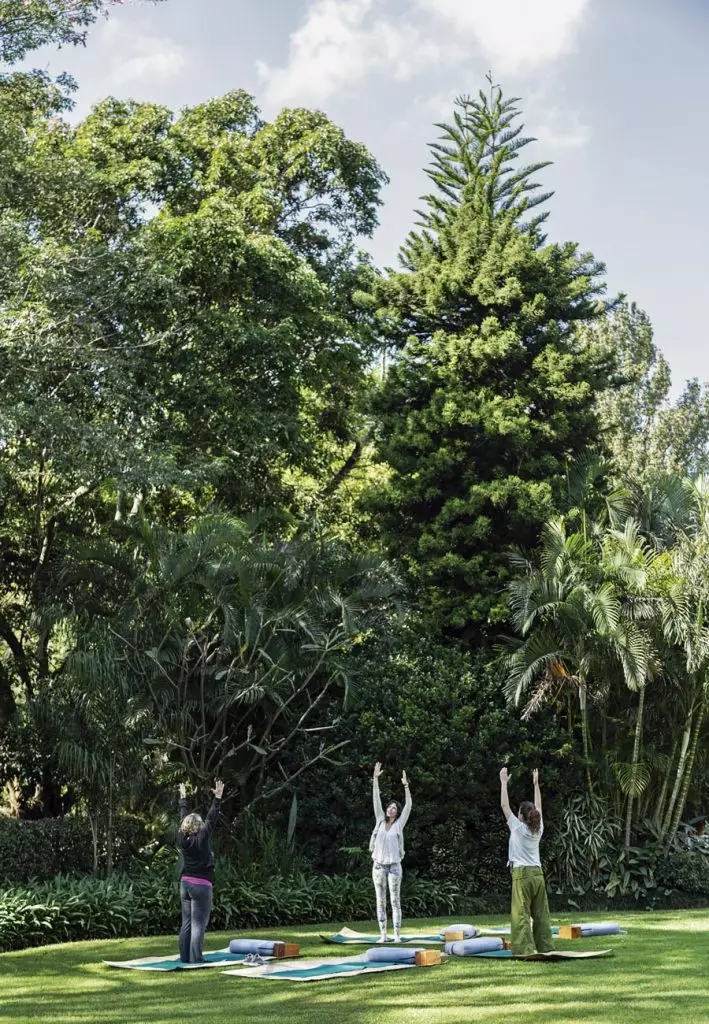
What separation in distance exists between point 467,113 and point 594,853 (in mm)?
14167

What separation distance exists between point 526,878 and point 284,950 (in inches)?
100

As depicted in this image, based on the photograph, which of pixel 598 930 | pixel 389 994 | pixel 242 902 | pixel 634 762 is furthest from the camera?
pixel 634 762

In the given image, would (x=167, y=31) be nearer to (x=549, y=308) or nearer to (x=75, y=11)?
(x=75, y=11)

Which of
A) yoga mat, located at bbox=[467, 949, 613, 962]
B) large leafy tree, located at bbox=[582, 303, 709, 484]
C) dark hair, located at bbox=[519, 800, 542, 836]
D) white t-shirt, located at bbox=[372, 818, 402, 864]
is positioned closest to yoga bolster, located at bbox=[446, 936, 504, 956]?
yoga mat, located at bbox=[467, 949, 613, 962]

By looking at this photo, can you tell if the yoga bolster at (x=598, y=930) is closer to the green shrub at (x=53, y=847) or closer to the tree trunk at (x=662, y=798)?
the tree trunk at (x=662, y=798)

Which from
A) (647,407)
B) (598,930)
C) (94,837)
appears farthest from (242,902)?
(647,407)

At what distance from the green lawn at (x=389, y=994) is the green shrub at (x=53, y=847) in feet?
11.9

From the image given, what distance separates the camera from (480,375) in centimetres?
2208

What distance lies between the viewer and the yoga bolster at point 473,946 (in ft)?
37.3

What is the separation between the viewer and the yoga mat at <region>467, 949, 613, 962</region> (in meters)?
10.8

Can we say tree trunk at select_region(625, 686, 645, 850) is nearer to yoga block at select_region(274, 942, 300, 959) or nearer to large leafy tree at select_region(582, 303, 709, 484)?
yoga block at select_region(274, 942, 300, 959)

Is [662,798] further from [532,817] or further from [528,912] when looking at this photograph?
[532,817]

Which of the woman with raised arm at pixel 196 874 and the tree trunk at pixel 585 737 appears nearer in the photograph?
the woman with raised arm at pixel 196 874

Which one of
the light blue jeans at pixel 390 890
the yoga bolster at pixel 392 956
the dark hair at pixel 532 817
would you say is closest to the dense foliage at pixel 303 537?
the light blue jeans at pixel 390 890
